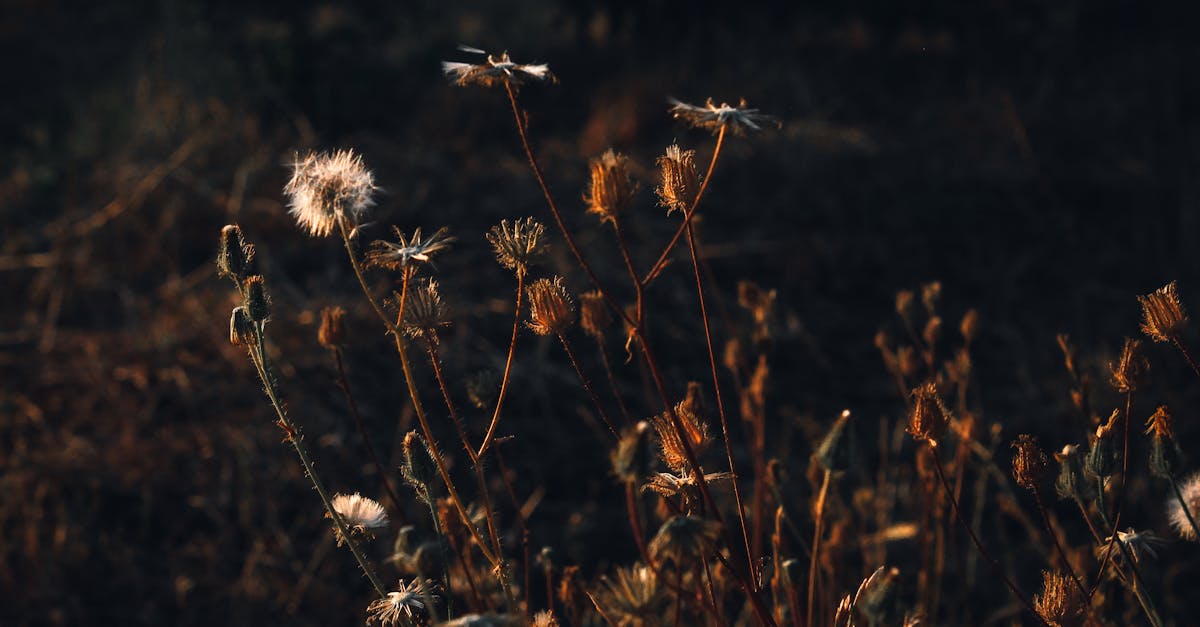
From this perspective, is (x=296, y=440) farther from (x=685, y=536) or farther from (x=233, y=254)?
(x=685, y=536)

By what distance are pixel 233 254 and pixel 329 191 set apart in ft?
0.41

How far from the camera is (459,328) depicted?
3.31m

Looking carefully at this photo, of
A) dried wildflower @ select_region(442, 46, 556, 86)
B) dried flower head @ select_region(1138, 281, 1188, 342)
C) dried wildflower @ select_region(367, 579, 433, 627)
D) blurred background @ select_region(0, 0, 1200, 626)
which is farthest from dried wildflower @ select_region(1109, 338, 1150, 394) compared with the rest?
blurred background @ select_region(0, 0, 1200, 626)

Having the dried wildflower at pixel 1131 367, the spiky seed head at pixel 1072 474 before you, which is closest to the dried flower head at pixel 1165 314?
the dried wildflower at pixel 1131 367

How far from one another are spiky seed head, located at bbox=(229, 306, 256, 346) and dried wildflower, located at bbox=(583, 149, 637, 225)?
44cm

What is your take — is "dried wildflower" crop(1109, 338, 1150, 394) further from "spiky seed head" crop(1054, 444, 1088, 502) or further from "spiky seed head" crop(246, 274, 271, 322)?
"spiky seed head" crop(246, 274, 271, 322)

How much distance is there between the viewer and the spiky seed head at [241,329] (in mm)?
1180

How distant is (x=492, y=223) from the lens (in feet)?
13.3

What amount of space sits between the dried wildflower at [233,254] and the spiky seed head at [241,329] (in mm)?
45

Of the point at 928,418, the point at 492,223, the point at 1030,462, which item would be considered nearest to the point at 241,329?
the point at 928,418

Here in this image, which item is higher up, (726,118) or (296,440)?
(726,118)

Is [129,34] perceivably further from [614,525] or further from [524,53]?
[614,525]

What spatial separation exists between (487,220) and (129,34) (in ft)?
15.3

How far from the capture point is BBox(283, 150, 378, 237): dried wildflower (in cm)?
114
